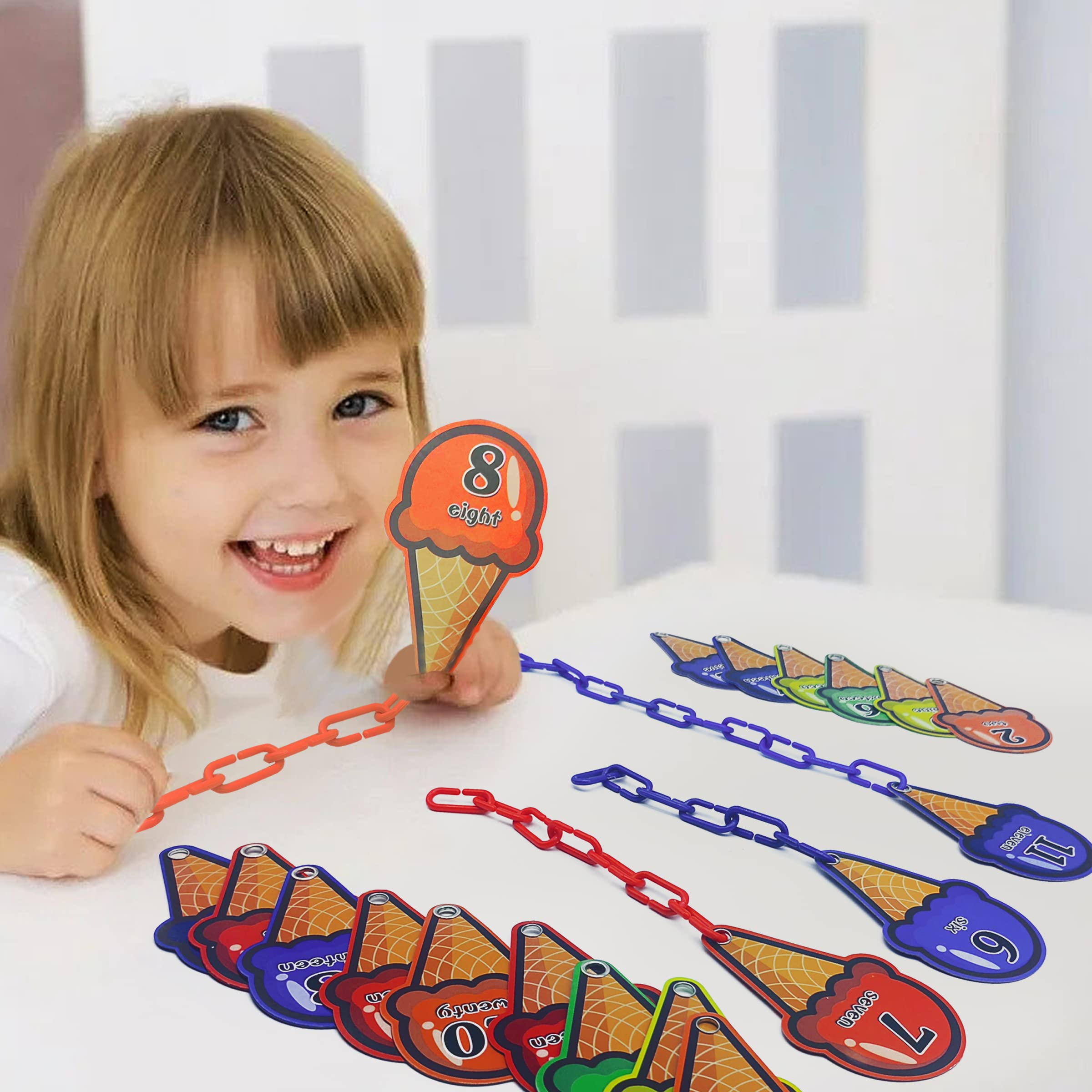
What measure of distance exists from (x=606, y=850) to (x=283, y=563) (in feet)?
1.05

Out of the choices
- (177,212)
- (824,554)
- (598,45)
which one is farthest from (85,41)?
(824,554)

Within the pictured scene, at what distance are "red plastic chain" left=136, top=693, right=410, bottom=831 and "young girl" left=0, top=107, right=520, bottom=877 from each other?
3 cm

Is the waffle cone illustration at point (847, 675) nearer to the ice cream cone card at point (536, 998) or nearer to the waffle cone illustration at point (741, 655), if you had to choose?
the waffle cone illustration at point (741, 655)

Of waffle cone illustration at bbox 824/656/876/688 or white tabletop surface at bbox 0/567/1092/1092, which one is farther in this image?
waffle cone illustration at bbox 824/656/876/688

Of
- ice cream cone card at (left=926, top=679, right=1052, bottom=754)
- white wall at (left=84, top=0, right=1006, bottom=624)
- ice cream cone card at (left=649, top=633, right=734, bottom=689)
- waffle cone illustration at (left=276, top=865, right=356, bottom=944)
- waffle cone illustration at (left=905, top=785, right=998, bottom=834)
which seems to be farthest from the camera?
white wall at (left=84, top=0, right=1006, bottom=624)

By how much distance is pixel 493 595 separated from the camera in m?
0.80

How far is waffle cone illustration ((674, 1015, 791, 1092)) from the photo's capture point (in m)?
0.48

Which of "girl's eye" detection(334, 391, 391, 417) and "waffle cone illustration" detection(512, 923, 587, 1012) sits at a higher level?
"girl's eye" detection(334, 391, 391, 417)

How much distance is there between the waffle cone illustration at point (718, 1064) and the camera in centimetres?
48

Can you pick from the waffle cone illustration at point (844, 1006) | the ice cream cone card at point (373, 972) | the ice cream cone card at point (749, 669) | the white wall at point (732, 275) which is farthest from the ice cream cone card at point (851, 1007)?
the white wall at point (732, 275)

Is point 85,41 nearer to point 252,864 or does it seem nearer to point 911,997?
point 252,864

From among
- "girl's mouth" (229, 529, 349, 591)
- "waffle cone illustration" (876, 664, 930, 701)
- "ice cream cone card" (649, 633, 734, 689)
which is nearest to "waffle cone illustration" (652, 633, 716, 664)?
"ice cream cone card" (649, 633, 734, 689)

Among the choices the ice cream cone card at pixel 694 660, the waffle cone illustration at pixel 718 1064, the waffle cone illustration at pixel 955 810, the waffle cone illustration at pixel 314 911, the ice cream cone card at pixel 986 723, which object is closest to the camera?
the waffle cone illustration at pixel 718 1064

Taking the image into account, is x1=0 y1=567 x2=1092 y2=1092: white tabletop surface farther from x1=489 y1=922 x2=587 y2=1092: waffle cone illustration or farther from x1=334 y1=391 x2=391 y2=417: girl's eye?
x1=334 y1=391 x2=391 y2=417: girl's eye
